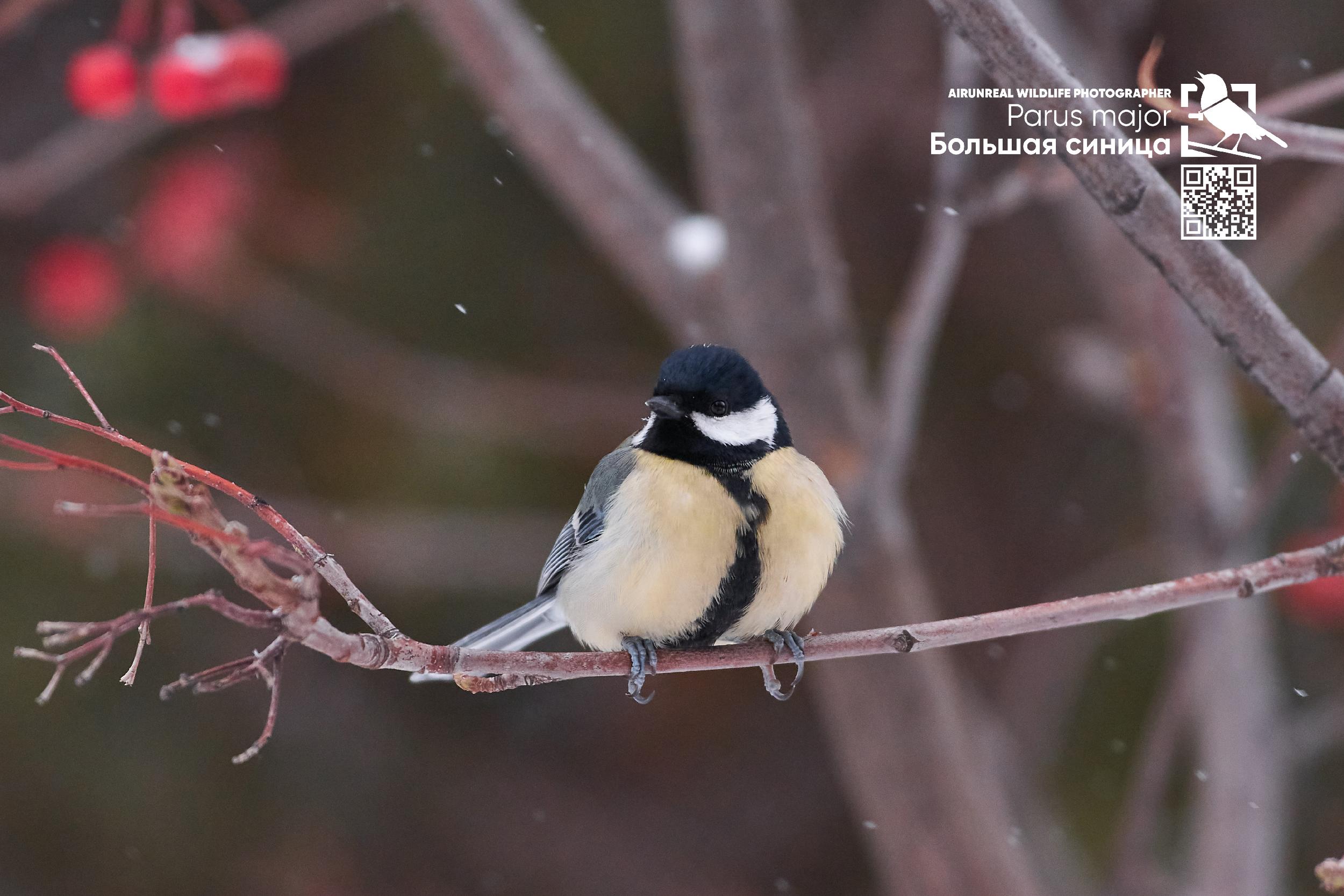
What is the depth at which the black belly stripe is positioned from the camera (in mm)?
1734

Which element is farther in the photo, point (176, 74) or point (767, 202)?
point (767, 202)

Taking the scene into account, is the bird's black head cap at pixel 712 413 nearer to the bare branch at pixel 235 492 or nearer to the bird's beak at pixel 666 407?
the bird's beak at pixel 666 407

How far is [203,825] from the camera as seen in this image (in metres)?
3.42

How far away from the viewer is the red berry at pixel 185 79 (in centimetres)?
238

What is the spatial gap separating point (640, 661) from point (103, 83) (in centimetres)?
166

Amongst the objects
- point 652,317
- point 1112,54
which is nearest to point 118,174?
point 652,317

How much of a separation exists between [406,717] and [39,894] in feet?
3.57

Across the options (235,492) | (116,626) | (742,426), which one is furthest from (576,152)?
(116,626)

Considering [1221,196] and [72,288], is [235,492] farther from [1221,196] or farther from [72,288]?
[72,288]

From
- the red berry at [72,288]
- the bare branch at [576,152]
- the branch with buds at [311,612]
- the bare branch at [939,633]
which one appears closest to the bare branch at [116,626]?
the branch with buds at [311,612]

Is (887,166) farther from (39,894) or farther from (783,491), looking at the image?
(39,894)

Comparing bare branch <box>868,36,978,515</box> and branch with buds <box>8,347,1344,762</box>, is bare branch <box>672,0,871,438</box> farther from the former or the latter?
branch with buds <box>8,347,1344,762</box>

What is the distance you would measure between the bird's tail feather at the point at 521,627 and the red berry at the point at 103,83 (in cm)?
134

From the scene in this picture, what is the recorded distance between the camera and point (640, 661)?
163 cm
